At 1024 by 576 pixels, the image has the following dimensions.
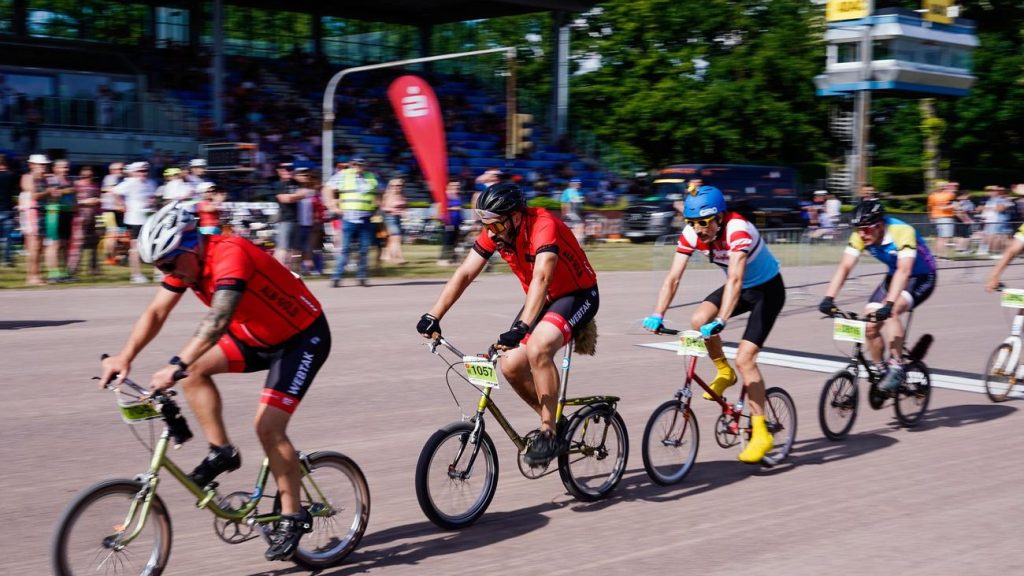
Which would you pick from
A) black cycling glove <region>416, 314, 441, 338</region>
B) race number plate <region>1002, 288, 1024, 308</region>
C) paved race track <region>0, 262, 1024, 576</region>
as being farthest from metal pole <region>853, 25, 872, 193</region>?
black cycling glove <region>416, 314, 441, 338</region>

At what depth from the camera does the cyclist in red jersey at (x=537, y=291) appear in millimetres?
6207

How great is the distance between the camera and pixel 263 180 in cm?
2753

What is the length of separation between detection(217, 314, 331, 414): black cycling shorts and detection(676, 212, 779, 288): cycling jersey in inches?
121

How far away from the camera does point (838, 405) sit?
8.45 meters

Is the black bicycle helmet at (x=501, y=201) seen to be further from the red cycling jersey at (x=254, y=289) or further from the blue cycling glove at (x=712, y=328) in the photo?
the blue cycling glove at (x=712, y=328)

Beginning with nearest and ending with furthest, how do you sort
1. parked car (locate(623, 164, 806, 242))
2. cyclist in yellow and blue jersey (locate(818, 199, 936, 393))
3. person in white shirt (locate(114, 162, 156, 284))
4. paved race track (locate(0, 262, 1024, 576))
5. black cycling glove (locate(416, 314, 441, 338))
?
1. paved race track (locate(0, 262, 1024, 576))
2. black cycling glove (locate(416, 314, 441, 338))
3. cyclist in yellow and blue jersey (locate(818, 199, 936, 393))
4. person in white shirt (locate(114, 162, 156, 284))
5. parked car (locate(623, 164, 806, 242))

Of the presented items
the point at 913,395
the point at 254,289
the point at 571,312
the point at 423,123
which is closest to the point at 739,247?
the point at 571,312

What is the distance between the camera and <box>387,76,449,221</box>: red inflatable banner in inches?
909

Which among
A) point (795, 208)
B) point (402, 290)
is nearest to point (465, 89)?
point (795, 208)

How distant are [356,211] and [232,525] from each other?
40.8 ft

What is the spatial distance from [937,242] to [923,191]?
34.2m

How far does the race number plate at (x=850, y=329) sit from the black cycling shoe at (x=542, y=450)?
122 inches

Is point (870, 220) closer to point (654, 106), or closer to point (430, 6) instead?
point (430, 6)

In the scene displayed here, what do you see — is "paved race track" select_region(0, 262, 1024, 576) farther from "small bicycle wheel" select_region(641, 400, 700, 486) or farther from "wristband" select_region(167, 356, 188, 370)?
"wristband" select_region(167, 356, 188, 370)
